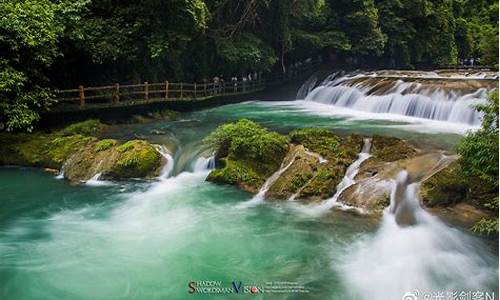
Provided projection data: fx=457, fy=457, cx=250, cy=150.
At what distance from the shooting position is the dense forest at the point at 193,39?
13279mm

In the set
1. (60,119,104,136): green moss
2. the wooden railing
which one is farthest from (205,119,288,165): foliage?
the wooden railing

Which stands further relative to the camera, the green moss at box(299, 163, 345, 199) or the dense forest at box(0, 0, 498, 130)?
the dense forest at box(0, 0, 498, 130)

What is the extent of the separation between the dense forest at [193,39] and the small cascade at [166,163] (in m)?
3.95

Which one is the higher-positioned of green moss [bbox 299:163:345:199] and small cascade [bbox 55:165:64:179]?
green moss [bbox 299:163:345:199]

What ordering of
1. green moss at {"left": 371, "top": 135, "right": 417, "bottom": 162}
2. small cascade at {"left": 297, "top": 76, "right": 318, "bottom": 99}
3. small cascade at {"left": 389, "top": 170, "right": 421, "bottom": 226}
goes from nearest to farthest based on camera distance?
1. small cascade at {"left": 389, "top": 170, "right": 421, "bottom": 226}
2. green moss at {"left": 371, "top": 135, "right": 417, "bottom": 162}
3. small cascade at {"left": 297, "top": 76, "right": 318, "bottom": 99}

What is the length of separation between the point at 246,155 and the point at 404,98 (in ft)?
33.2

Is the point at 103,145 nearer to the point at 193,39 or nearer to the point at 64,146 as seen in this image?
the point at 64,146

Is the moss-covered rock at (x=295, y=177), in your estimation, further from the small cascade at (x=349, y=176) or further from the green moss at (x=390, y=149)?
the green moss at (x=390, y=149)

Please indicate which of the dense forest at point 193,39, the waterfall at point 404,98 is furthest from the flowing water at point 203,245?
the waterfall at point 404,98

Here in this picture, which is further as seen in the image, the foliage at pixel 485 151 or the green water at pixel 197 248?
the foliage at pixel 485 151

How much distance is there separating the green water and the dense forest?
3.43 meters

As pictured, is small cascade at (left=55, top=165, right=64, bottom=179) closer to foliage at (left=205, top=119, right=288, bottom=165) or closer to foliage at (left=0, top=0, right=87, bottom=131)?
foliage at (left=0, top=0, right=87, bottom=131)

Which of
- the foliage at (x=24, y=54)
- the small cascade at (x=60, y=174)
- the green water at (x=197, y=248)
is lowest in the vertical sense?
the green water at (x=197, y=248)

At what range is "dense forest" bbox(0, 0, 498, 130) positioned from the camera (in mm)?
13279
